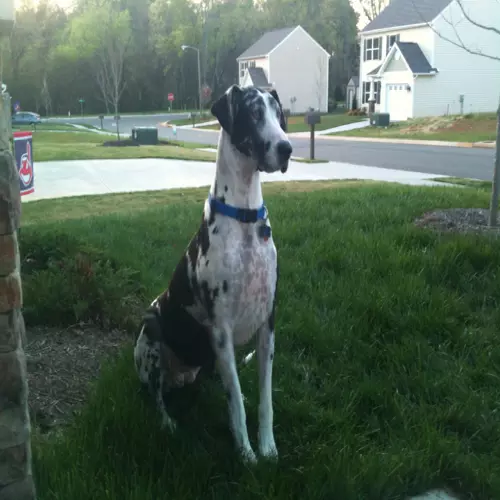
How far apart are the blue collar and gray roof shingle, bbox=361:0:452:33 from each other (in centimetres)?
3898

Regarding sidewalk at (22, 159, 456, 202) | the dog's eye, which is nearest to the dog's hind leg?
the dog's eye

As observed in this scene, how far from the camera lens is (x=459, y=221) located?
6484 mm

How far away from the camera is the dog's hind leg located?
10.3ft

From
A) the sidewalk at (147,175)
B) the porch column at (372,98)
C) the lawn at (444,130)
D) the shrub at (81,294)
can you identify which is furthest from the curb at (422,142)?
the shrub at (81,294)

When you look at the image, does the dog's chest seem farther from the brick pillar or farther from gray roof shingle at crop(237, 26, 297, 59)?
gray roof shingle at crop(237, 26, 297, 59)

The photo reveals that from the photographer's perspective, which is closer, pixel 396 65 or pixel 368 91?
pixel 396 65

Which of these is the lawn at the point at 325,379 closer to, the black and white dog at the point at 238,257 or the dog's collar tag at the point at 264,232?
the black and white dog at the point at 238,257

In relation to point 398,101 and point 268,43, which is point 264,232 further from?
point 268,43

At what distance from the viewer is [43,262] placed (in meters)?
5.05

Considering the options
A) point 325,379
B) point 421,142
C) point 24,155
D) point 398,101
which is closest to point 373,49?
point 398,101

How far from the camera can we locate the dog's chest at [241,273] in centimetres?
269

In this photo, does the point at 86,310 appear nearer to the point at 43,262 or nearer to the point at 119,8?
the point at 43,262

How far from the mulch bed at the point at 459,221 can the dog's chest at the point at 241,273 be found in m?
3.56

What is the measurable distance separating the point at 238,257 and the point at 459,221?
4386mm
